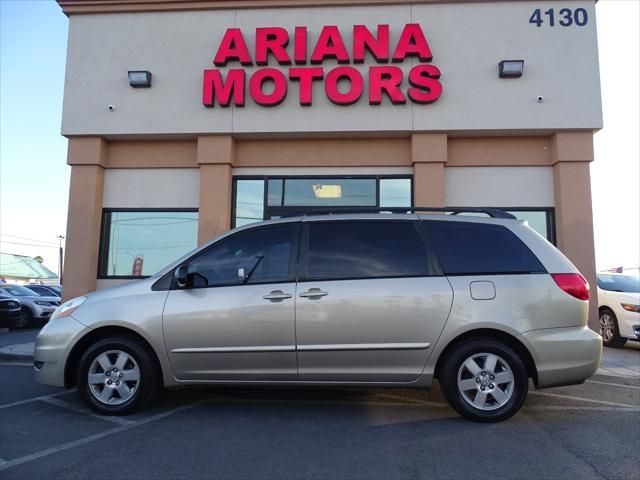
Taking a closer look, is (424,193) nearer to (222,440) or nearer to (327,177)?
(327,177)

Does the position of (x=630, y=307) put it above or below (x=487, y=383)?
above

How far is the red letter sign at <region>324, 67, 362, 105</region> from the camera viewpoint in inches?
347

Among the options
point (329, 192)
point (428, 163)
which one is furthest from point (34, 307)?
point (428, 163)

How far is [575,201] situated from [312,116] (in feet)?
15.8

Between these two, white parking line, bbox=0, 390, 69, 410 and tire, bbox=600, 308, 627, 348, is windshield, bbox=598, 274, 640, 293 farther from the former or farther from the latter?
white parking line, bbox=0, 390, 69, 410

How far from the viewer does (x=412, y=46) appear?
8891mm

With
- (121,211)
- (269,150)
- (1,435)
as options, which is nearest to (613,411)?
(1,435)

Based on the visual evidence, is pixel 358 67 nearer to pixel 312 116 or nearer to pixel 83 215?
pixel 312 116

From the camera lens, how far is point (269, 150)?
9.34m

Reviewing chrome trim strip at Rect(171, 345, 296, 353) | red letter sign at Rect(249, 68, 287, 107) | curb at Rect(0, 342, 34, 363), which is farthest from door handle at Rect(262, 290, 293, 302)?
red letter sign at Rect(249, 68, 287, 107)

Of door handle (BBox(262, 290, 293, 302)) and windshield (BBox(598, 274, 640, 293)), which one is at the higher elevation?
windshield (BBox(598, 274, 640, 293))

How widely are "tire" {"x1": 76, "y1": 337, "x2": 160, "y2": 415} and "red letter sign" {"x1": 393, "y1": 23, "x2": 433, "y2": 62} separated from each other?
6875 mm

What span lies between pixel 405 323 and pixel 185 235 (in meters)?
6.12

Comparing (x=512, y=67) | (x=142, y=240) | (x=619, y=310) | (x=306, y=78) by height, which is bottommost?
(x=619, y=310)
